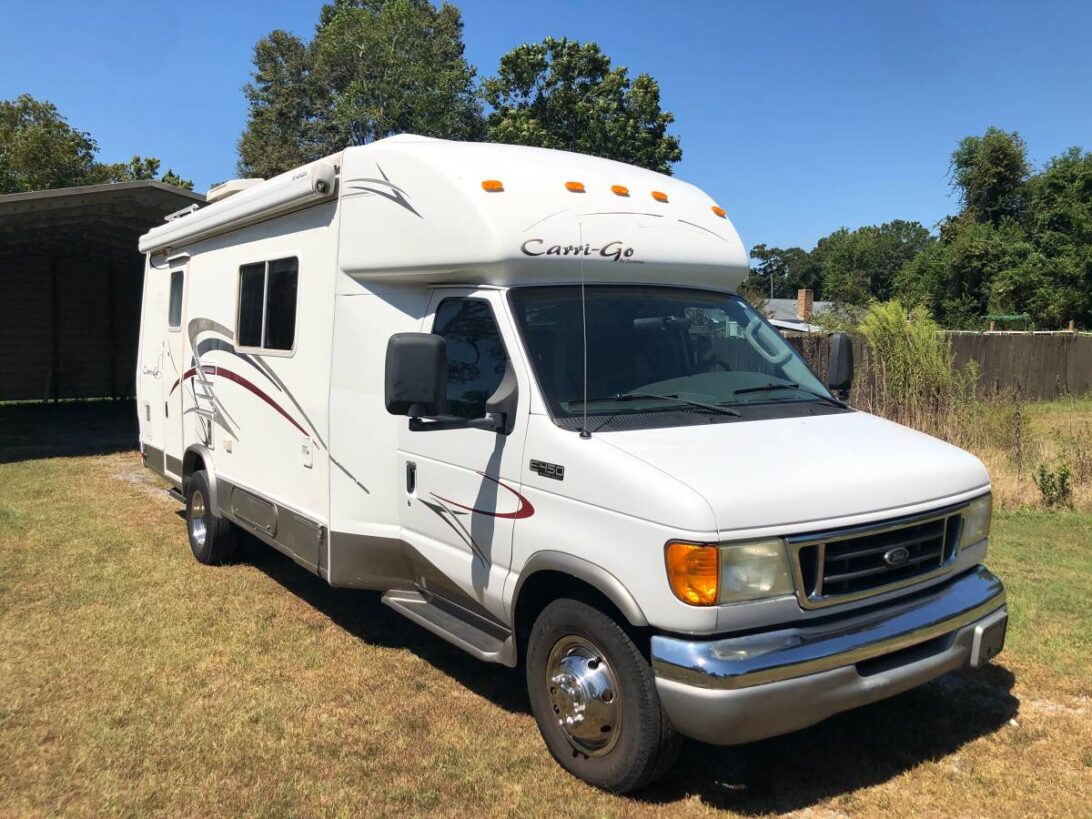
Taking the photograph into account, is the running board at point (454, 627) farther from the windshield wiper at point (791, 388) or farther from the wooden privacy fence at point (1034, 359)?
the wooden privacy fence at point (1034, 359)

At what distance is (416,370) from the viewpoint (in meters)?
3.80

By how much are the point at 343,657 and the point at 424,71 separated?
30.1 m

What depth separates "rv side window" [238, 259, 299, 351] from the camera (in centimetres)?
559

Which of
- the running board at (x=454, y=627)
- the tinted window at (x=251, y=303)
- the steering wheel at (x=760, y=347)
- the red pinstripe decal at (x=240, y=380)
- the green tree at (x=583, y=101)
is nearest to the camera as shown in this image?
the running board at (x=454, y=627)

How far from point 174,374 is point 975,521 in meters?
6.87

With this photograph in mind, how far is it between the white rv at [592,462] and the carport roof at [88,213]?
7.99m

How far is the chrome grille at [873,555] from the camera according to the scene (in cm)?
326

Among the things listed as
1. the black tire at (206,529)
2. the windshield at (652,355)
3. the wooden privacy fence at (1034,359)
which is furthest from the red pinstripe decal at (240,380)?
the wooden privacy fence at (1034,359)

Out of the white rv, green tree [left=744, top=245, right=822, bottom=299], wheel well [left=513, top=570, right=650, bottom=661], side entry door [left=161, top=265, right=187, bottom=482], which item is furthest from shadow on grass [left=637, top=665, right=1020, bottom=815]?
A: green tree [left=744, top=245, right=822, bottom=299]

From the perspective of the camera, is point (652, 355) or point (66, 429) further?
point (66, 429)

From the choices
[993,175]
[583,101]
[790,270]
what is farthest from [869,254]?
[583,101]

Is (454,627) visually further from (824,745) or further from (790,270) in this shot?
(790,270)

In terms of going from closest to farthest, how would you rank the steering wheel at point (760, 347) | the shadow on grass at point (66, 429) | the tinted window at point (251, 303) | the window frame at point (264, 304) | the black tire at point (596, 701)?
the black tire at point (596, 701) → the steering wheel at point (760, 347) → the window frame at point (264, 304) → the tinted window at point (251, 303) → the shadow on grass at point (66, 429)

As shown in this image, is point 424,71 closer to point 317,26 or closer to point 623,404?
point 317,26
